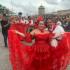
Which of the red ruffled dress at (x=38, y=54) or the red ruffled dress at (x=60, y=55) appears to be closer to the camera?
the red ruffled dress at (x=38, y=54)

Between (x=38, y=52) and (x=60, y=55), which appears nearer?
(x=38, y=52)

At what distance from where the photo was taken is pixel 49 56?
815 cm

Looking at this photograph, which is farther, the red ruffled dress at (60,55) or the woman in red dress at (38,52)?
the red ruffled dress at (60,55)

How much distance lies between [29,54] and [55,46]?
631 mm

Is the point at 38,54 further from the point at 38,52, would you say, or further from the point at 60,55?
the point at 60,55

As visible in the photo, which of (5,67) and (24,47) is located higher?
(24,47)

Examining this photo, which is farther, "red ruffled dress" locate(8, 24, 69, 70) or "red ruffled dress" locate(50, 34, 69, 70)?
"red ruffled dress" locate(50, 34, 69, 70)

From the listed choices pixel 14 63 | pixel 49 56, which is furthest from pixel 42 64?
pixel 14 63

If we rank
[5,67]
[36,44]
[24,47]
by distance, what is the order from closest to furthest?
[36,44], [24,47], [5,67]

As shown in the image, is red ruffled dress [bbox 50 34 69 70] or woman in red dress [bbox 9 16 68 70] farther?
red ruffled dress [bbox 50 34 69 70]

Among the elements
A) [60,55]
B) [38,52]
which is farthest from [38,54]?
[60,55]

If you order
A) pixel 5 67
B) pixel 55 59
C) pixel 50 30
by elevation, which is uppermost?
pixel 50 30

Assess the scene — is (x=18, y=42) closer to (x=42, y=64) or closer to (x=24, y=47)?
(x=24, y=47)

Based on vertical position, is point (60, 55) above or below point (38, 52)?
below
